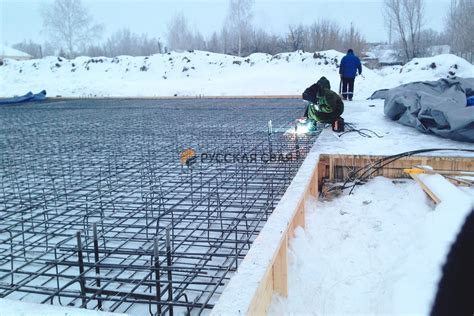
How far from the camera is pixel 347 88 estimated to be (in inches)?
366

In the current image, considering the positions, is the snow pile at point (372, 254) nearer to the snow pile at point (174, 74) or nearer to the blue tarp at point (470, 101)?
the blue tarp at point (470, 101)

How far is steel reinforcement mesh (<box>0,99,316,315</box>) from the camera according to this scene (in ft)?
7.00

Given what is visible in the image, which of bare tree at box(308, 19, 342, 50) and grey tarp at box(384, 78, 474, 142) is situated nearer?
grey tarp at box(384, 78, 474, 142)

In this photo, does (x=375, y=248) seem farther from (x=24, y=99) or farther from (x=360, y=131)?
(x=24, y=99)

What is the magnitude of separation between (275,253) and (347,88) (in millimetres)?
7918

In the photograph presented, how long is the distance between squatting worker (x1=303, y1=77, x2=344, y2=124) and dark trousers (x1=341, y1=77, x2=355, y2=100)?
4.25 meters

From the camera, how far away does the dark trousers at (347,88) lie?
914 centimetres

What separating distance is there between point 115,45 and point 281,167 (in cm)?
4745

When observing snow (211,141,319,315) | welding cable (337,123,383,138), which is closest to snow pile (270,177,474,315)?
snow (211,141,319,315)

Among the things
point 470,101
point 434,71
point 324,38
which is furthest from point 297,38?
point 470,101

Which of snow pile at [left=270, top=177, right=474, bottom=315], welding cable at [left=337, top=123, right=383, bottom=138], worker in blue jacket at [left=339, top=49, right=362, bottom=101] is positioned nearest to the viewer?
snow pile at [left=270, top=177, right=474, bottom=315]

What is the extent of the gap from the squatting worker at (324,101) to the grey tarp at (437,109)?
3.01 ft

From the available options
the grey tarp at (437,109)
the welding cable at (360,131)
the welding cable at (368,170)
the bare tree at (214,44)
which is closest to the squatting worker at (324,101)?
the welding cable at (360,131)

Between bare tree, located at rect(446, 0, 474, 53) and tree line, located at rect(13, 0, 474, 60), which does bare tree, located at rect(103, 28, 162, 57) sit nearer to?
tree line, located at rect(13, 0, 474, 60)
